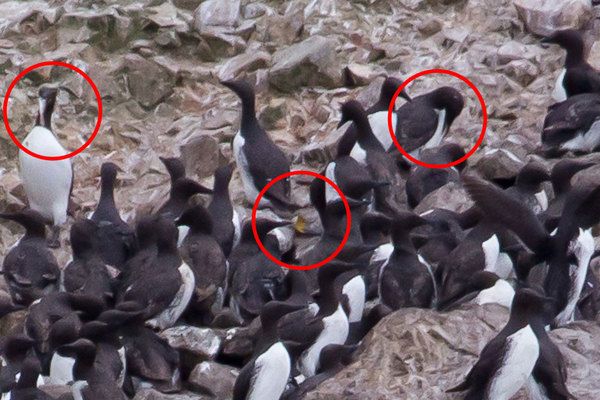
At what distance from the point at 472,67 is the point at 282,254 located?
11.5 feet

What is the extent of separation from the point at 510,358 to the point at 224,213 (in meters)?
3.92

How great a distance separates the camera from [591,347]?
10805 mm

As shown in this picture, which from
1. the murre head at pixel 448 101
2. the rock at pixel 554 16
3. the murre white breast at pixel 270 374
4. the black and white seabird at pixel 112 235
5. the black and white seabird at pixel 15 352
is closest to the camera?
the murre white breast at pixel 270 374

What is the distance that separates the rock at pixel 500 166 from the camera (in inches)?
547

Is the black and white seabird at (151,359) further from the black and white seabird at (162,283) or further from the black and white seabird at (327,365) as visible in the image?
the black and white seabird at (327,365)

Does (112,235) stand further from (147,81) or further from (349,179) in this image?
(147,81)

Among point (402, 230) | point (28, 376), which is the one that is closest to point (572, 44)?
point (402, 230)

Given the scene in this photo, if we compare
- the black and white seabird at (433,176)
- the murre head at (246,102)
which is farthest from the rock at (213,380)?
the murre head at (246,102)

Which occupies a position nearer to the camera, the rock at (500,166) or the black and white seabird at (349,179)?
the black and white seabird at (349,179)

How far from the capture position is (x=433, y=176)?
1398cm

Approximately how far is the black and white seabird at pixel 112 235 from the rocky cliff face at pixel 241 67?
922 millimetres

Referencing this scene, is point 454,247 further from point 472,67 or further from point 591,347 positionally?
point 472,67

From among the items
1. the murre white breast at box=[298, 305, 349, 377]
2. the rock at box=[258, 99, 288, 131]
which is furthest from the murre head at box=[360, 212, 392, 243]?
the rock at box=[258, 99, 288, 131]

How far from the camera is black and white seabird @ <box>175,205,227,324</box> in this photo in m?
12.3
